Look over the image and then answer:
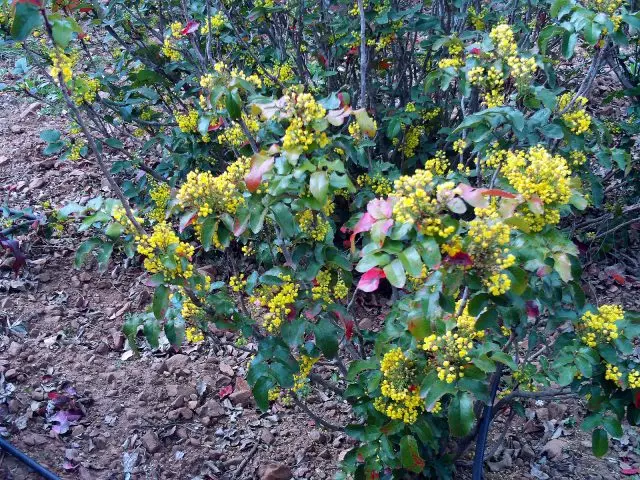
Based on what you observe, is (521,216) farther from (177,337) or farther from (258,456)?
(258,456)

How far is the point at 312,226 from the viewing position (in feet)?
7.03

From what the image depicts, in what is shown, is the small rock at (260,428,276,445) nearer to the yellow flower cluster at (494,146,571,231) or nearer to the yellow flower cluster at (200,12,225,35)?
the yellow flower cluster at (494,146,571,231)

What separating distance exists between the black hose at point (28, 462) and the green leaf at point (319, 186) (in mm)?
1696

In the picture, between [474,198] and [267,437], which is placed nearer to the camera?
[474,198]

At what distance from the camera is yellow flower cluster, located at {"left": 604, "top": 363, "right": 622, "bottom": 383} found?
201cm

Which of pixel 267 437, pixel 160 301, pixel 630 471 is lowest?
pixel 630 471

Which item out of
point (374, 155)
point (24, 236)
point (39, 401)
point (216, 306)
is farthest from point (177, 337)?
point (24, 236)

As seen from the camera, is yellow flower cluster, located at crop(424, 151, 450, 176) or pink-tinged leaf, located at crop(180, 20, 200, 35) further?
pink-tinged leaf, located at crop(180, 20, 200, 35)

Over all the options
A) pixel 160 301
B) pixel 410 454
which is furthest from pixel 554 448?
pixel 160 301

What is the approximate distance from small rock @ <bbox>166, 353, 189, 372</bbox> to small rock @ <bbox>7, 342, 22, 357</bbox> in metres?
0.74

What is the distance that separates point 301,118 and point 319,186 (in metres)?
0.21

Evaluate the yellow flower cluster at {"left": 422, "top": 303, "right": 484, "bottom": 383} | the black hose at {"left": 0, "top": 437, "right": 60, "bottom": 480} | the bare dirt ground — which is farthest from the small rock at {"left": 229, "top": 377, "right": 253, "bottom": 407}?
the yellow flower cluster at {"left": 422, "top": 303, "right": 484, "bottom": 383}

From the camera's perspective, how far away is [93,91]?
123 inches

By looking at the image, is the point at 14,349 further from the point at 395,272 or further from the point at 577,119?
the point at 577,119
